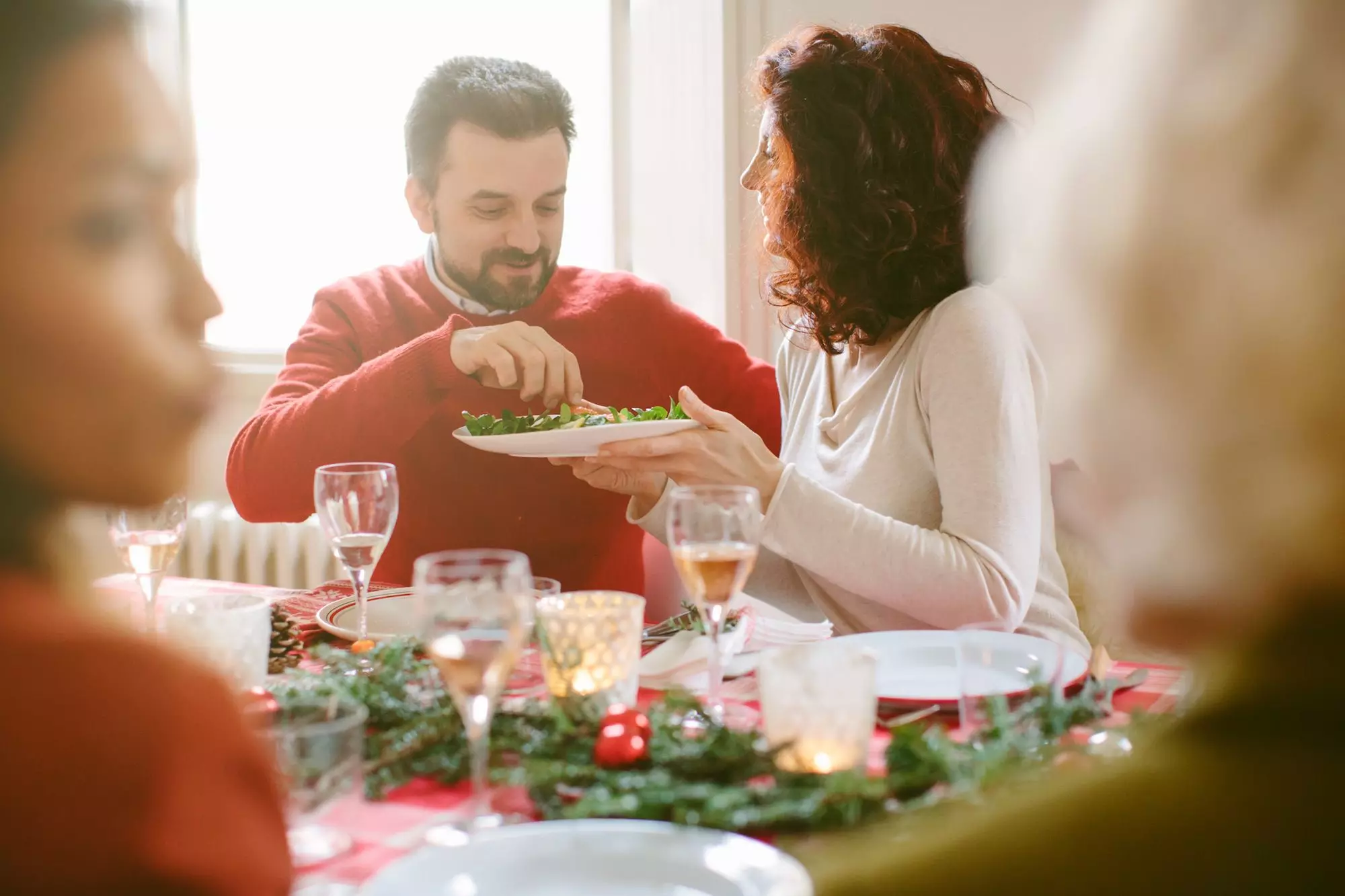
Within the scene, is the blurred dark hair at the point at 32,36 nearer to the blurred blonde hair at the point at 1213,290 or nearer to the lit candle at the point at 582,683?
the blurred blonde hair at the point at 1213,290

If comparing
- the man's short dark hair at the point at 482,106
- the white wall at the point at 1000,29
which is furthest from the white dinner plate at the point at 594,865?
the white wall at the point at 1000,29

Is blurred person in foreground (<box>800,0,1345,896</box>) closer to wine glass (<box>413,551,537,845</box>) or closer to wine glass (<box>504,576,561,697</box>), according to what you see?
wine glass (<box>413,551,537,845</box>)

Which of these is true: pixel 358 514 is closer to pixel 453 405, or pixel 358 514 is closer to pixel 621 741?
pixel 621 741

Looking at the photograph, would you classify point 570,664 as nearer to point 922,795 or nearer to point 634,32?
point 922,795

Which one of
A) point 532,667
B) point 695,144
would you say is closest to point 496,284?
point 695,144

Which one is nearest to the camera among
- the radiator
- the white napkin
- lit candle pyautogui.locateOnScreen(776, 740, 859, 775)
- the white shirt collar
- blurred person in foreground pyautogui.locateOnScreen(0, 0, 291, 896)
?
blurred person in foreground pyautogui.locateOnScreen(0, 0, 291, 896)

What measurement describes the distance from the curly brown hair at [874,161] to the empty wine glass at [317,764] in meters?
1.00

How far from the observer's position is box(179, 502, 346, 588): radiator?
263 centimetres

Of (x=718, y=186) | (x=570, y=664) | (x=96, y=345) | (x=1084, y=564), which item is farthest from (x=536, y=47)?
(x=96, y=345)

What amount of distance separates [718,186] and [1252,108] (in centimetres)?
219

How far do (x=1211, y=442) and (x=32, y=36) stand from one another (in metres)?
0.38

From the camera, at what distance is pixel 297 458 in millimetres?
1718

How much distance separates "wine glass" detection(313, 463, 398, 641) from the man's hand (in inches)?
20.8

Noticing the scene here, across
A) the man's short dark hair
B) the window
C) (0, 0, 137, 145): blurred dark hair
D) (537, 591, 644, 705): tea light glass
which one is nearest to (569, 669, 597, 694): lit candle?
(537, 591, 644, 705): tea light glass
